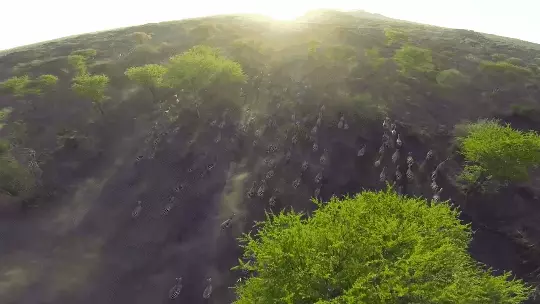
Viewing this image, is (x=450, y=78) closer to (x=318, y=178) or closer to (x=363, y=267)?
(x=318, y=178)

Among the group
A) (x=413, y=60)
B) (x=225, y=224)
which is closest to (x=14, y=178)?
(x=225, y=224)

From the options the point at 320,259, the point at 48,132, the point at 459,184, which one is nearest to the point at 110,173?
the point at 48,132

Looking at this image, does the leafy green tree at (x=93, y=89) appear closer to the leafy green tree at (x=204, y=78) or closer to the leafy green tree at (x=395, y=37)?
the leafy green tree at (x=204, y=78)

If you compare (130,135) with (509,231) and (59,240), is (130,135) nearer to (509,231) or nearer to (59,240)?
(59,240)

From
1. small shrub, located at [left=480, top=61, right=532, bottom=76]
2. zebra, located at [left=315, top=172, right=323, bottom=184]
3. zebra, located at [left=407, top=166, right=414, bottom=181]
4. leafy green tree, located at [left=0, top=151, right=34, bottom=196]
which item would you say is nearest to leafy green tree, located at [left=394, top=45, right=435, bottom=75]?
small shrub, located at [left=480, top=61, right=532, bottom=76]

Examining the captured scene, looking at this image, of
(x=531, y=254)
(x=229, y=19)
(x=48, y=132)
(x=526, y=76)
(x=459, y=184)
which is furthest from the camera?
(x=229, y=19)

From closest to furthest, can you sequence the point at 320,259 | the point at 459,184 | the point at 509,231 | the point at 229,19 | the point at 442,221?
the point at 320,259
the point at 442,221
the point at 509,231
the point at 459,184
the point at 229,19
